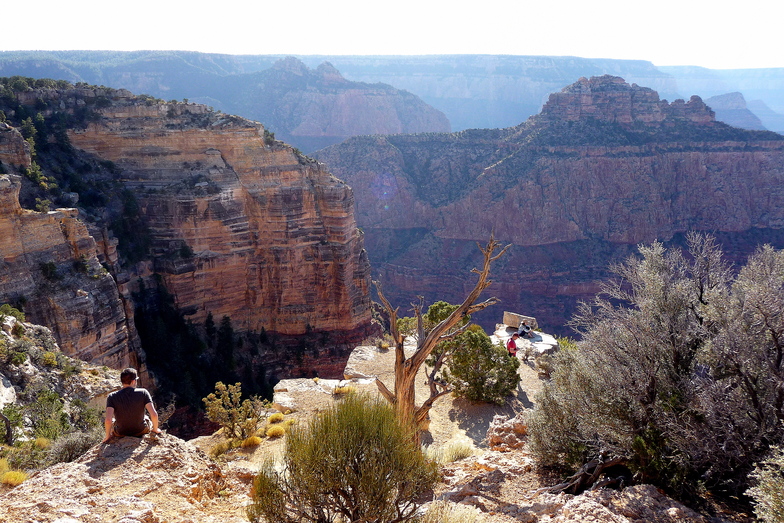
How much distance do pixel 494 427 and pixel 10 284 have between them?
1734 centimetres

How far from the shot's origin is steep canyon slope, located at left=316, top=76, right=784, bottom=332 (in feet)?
211

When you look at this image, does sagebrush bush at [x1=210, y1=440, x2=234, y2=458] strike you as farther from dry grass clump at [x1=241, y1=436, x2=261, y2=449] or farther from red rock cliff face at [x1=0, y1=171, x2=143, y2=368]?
red rock cliff face at [x1=0, y1=171, x2=143, y2=368]

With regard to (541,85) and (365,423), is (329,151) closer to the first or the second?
(365,423)

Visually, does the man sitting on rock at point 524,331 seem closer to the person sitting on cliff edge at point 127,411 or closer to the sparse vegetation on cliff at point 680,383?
the sparse vegetation on cliff at point 680,383

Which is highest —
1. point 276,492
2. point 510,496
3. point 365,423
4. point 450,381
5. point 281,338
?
point 365,423

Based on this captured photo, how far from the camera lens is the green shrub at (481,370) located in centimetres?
1764

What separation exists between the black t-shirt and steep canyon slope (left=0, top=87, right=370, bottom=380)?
18.6 metres

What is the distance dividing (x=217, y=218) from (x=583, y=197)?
52745 mm

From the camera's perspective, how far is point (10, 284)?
18.8 meters

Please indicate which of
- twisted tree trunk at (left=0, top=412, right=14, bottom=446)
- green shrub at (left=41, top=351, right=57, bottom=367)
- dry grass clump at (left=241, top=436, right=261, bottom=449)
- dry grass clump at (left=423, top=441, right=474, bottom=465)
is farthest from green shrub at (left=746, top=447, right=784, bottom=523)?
green shrub at (left=41, top=351, right=57, bottom=367)

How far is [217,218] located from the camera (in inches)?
1139

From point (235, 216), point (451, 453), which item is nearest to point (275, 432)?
point (451, 453)

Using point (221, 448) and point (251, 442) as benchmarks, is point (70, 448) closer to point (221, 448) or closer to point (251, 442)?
point (221, 448)

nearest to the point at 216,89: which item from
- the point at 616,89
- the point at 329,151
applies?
the point at 329,151
